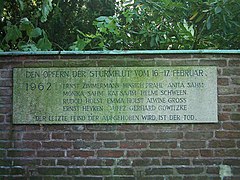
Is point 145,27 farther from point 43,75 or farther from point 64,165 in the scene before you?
point 64,165

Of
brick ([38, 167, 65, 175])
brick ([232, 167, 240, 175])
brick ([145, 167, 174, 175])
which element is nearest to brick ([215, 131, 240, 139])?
brick ([232, 167, 240, 175])

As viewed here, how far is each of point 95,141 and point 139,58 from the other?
1.10 metres

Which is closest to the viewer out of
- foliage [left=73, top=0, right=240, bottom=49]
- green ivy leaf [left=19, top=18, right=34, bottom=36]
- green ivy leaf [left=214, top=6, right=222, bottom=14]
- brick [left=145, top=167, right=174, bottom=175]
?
brick [left=145, top=167, right=174, bottom=175]

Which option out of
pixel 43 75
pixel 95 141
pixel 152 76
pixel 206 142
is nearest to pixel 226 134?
pixel 206 142

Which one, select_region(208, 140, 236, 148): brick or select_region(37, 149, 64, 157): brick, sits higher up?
select_region(208, 140, 236, 148): brick

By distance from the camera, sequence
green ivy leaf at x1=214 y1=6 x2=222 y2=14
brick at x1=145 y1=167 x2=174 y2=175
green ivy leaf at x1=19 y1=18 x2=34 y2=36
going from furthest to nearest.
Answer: green ivy leaf at x1=19 y1=18 x2=34 y2=36 → green ivy leaf at x1=214 y1=6 x2=222 y2=14 → brick at x1=145 y1=167 x2=174 y2=175

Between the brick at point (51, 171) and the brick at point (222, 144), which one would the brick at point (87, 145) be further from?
the brick at point (222, 144)

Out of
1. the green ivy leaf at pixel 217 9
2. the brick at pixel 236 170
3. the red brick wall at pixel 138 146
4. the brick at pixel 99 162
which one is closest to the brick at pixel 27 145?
the red brick wall at pixel 138 146

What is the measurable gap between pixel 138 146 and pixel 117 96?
63cm

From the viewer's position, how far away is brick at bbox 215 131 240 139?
5.27 meters

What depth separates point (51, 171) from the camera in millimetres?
5289

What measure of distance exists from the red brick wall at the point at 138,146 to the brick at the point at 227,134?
11 millimetres

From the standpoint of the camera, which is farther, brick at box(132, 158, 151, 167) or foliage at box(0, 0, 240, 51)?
foliage at box(0, 0, 240, 51)

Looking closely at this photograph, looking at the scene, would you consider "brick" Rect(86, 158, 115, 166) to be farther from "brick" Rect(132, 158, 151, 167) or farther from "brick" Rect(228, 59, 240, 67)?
"brick" Rect(228, 59, 240, 67)
